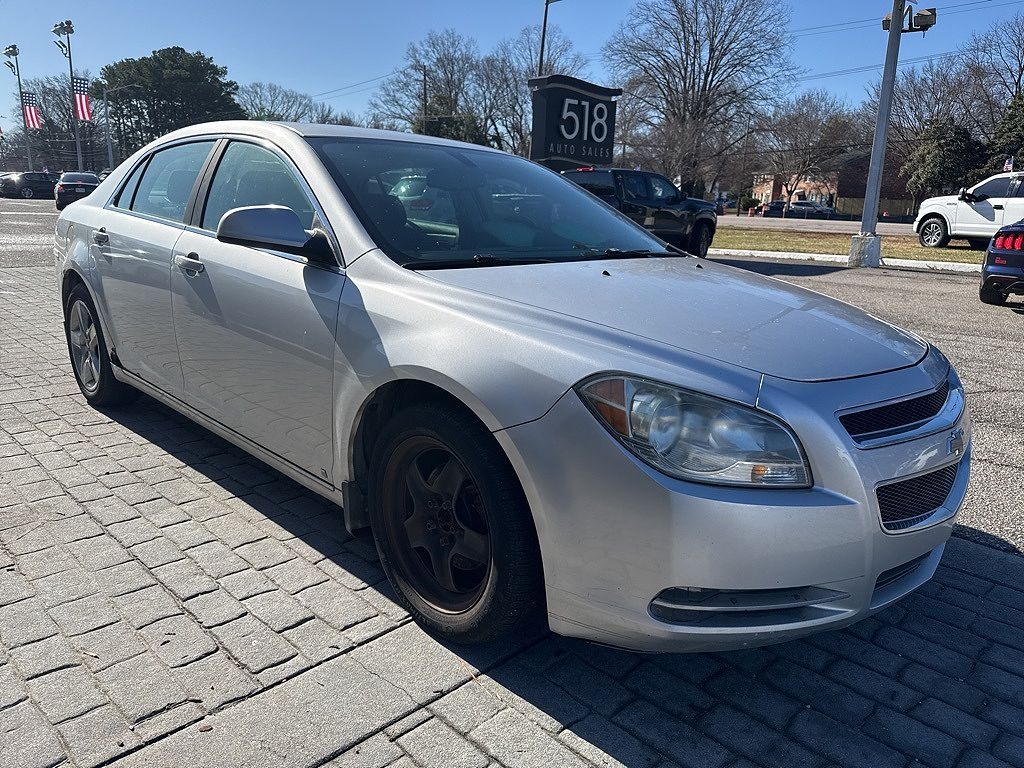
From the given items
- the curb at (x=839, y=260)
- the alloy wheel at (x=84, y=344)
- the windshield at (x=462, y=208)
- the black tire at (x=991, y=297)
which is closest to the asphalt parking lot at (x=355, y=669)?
the alloy wheel at (x=84, y=344)

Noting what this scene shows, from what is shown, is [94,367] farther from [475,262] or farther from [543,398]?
[543,398]

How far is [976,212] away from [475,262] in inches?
735

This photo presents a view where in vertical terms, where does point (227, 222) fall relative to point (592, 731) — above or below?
above

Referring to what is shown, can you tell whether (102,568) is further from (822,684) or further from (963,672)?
(963,672)

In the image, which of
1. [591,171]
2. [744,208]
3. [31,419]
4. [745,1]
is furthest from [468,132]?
[31,419]

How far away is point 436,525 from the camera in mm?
2555

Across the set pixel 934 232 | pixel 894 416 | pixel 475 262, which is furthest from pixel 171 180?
pixel 934 232

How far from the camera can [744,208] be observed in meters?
75.0

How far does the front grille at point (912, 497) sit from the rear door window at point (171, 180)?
326 cm

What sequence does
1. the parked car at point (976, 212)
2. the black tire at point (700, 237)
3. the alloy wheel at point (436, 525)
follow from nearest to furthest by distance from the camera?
the alloy wheel at point (436, 525), the black tire at point (700, 237), the parked car at point (976, 212)

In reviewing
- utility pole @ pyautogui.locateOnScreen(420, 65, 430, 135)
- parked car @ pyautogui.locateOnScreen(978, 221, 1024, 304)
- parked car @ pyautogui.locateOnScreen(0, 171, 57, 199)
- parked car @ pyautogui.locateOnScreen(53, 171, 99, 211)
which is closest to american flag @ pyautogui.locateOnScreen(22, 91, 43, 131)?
parked car @ pyautogui.locateOnScreen(0, 171, 57, 199)

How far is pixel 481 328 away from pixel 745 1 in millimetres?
67598

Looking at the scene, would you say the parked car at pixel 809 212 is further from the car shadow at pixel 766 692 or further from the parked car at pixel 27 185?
the car shadow at pixel 766 692

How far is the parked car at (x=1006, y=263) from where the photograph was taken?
28.2 ft
